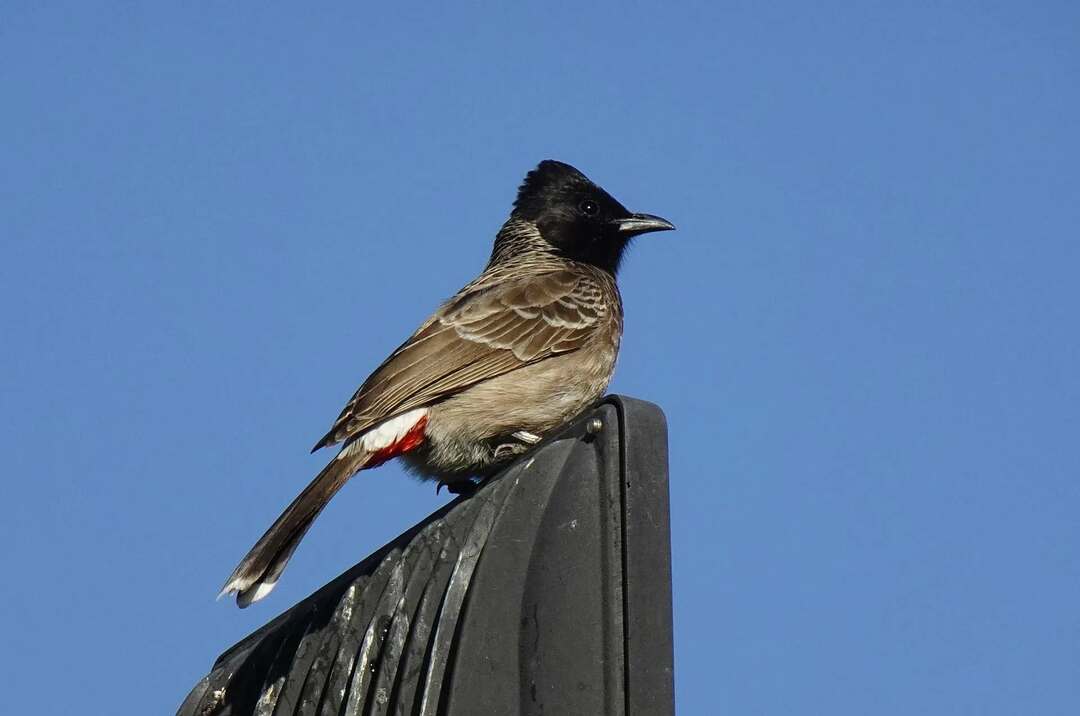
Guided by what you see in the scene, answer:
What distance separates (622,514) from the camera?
246cm

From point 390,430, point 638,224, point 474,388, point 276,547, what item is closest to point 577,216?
point 638,224

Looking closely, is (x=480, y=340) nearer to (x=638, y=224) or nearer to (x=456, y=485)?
(x=456, y=485)

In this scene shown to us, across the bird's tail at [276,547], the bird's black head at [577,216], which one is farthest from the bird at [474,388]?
the bird's black head at [577,216]

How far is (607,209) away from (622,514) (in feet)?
14.5

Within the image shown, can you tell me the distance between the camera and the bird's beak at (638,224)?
6605 mm

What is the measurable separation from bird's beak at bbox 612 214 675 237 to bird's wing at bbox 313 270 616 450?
2.15ft

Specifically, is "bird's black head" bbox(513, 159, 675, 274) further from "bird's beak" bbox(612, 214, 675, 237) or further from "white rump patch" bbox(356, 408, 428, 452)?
"white rump patch" bbox(356, 408, 428, 452)

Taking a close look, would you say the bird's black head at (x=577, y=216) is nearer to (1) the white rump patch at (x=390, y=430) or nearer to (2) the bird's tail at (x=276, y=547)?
(1) the white rump patch at (x=390, y=430)

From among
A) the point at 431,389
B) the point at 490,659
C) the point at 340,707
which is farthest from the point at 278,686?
the point at 431,389

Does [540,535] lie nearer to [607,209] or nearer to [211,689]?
[211,689]

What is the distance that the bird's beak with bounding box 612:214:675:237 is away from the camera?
6605 mm

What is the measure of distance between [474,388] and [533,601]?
274 centimetres

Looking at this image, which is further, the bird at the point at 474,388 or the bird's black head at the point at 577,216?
the bird's black head at the point at 577,216

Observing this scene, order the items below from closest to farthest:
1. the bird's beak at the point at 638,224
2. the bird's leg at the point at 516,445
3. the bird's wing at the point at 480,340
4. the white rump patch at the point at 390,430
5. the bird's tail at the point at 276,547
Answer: the bird's tail at the point at 276,547, the white rump patch at the point at 390,430, the bird's wing at the point at 480,340, the bird's leg at the point at 516,445, the bird's beak at the point at 638,224
